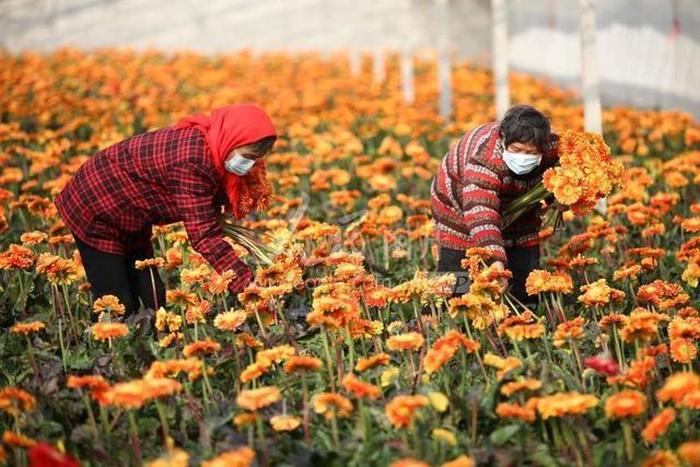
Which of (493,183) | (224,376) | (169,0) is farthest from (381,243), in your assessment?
(169,0)

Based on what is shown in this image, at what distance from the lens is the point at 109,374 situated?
431 centimetres

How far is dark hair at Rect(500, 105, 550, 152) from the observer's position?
4.74m

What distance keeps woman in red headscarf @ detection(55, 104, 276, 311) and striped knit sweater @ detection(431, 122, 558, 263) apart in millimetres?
753

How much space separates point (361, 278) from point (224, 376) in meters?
0.61

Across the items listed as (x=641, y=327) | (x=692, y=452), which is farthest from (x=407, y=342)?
(x=692, y=452)

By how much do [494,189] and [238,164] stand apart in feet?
3.23

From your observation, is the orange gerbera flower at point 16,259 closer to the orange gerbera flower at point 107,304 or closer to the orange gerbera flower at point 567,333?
the orange gerbera flower at point 107,304

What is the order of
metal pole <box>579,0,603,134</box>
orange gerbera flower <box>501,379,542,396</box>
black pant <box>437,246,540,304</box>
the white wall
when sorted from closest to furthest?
orange gerbera flower <box>501,379,542,396</box> → black pant <box>437,246,540,304</box> → metal pole <box>579,0,603,134</box> → the white wall

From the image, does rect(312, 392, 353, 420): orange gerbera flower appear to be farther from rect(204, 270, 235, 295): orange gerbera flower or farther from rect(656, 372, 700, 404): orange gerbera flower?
rect(204, 270, 235, 295): orange gerbera flower

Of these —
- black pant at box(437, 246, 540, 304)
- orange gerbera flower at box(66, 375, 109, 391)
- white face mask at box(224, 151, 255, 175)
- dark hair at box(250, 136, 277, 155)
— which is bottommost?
black pant at box(437, 246, 540, 304)

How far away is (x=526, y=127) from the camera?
4738mm

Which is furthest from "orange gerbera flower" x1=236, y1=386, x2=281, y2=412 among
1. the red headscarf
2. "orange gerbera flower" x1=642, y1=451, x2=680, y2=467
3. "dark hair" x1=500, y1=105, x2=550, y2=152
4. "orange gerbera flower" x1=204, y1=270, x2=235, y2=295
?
"dark hair" x1=500, y1=105, x2=550, y2=152

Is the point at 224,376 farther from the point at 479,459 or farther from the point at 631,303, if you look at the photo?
the point at 631,303

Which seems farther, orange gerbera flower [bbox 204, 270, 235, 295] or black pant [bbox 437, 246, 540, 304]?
black pant [bbox 437, 246, 540, 304]
